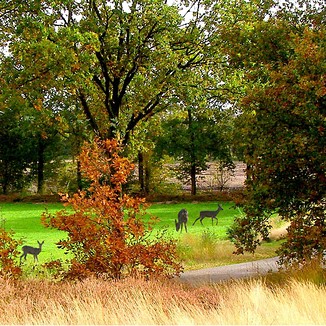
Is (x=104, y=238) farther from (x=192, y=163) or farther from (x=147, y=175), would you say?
(x=147, y=175)

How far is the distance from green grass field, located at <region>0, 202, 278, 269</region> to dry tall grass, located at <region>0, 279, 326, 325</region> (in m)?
2.73

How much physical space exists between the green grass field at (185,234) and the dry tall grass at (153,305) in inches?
107

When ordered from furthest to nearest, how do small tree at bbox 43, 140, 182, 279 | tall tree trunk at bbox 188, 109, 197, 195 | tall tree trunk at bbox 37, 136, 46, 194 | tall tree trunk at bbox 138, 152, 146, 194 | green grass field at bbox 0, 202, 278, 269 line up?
tall tree trunk at bbox 37, 136, 46, 194 → tall tree trunk at bbox 188, 109, 197, 195 → tall tree trunk at bbox 138, 152, 146, 194 → green grass field at bbox 0, 202, 278, 269 → small tree at bbox 43, 140, 182, 279

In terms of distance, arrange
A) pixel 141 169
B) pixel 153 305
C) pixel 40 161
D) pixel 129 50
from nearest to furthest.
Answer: pixel 153 305 < pixel 129 50 < pixel 141 169 < pixel 40 161

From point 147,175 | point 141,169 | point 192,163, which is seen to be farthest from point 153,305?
point 147,175

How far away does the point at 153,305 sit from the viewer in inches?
291

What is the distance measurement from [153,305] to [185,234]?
40.1ft

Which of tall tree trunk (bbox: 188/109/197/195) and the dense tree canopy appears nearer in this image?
the dense tree canopy

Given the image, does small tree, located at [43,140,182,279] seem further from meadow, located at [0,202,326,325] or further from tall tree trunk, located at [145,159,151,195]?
tall tree trunk, located at [145,159,151,195]

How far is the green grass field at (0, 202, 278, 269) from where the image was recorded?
17.6 meters

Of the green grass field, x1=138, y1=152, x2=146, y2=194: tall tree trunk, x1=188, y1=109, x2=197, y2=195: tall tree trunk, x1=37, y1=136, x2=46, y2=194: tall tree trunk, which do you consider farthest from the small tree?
x1=37, y1=136, x2=46, y2=194: tall tree trunk

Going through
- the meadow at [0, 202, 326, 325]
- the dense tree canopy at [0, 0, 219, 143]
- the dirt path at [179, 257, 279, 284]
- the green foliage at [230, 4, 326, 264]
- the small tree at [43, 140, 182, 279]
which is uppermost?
the dense tree canopy at [0, 0, 219, 143]

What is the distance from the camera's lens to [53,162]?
167 feet

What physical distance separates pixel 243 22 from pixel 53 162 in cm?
3479
